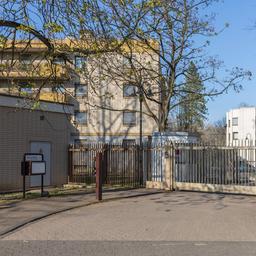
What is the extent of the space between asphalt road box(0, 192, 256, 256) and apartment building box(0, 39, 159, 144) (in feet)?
13.5

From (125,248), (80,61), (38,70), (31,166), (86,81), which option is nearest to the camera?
(125,248)

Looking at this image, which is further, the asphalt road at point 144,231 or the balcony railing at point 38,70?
the balcony railing at point 38,70

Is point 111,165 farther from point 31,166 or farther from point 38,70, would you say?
point 38,70

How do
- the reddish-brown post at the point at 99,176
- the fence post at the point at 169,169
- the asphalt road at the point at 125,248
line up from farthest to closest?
1. the fence post at the point at 169,169
2. the reddish-brown post at the point at 99,176
3. the asphalt road at the point at 125,248

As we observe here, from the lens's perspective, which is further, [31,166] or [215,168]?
[215,168]

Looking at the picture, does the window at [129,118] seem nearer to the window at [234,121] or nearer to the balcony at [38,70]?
the balcony at [38,70]

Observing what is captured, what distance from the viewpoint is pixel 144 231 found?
1149 cm

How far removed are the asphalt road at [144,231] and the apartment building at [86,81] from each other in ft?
13.5

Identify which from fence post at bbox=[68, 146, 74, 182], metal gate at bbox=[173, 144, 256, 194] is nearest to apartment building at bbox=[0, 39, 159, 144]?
fence post at bbox=[68, 146, 74, 182]

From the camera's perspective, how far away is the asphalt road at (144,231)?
30.9ft

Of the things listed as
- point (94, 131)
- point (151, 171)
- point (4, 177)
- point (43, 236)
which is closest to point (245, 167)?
point (151, 171)

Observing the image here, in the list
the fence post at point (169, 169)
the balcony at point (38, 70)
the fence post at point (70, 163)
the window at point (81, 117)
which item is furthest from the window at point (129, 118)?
the balcony at point (38, 70)

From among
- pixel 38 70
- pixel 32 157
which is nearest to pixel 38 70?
pixel 38 70

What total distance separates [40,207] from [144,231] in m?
4.80
